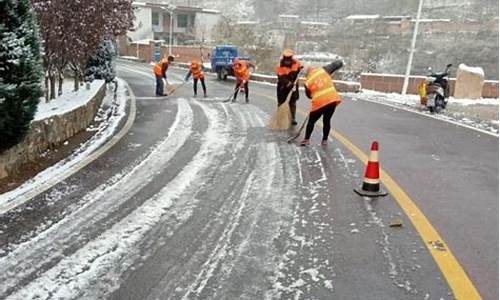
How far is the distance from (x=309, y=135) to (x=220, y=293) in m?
5.55

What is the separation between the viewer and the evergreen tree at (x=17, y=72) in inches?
244

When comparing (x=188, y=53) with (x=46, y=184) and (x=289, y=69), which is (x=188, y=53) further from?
(x=46, y=184)

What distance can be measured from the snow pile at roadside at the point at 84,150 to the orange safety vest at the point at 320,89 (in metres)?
3.54

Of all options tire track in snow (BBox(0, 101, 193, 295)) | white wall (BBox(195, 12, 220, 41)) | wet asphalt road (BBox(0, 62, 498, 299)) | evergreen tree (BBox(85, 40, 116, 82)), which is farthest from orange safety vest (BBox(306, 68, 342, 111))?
white wall (BBox(195, 12, 220, 41))

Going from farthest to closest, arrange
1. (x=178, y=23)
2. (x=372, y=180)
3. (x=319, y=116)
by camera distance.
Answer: (x=178, y=23)
(x=319, y=116)
(x=372, y=180)

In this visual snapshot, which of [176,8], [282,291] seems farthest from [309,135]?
[176,8]

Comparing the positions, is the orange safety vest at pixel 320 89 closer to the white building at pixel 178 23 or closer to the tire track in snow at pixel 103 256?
the tire track in snow at pixel 103 256

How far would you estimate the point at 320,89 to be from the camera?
28.6ft

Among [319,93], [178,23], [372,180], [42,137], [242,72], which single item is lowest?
[42,137]

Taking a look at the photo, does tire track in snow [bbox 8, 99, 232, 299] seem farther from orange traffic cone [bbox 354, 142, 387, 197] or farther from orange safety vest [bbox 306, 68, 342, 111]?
orange safety vest [bbox 306, 68, 342, 111]

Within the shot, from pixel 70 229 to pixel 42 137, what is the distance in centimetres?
335

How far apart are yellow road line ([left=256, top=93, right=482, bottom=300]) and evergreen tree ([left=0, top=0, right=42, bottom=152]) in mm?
4442

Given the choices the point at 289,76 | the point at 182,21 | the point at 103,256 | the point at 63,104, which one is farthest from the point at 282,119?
the point at 182,21

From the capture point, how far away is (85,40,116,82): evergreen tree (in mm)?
16438
